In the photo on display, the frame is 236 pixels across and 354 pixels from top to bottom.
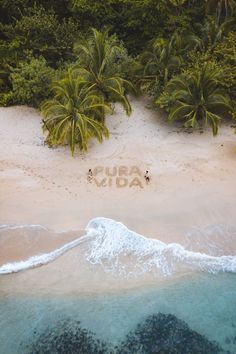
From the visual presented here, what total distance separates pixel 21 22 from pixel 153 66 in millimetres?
6513

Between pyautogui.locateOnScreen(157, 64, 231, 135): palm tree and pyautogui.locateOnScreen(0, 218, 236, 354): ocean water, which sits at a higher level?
pyautogui.locateOnScreen(157, 64, 231, 135): palm tree

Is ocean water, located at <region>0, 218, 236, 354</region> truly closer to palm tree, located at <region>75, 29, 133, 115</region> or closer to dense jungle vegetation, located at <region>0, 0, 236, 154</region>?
dense jungle vegetation, located at <region>0, 0, 236, 154</region>

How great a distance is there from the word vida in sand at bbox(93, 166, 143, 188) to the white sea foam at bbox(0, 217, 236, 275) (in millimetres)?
2058

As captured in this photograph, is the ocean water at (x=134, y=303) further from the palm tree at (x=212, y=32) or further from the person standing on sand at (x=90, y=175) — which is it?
the palm tree at (x=212, y=32)

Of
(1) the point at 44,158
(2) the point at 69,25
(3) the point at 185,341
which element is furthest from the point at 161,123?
(3) the point at 185,341

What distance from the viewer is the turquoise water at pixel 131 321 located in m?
9.52

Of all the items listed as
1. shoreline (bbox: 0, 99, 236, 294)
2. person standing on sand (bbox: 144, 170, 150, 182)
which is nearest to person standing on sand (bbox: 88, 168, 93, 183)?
shoreline (bbox: 0, 99, 236, 294)

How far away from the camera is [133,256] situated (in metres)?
11.5

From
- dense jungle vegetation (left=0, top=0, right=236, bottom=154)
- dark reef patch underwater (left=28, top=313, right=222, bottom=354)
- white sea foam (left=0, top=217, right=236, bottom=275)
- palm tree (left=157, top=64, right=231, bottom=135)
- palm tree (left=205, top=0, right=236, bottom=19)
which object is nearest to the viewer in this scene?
dark reef patch underwater (left=28, top=313, right=222, bottom=354)

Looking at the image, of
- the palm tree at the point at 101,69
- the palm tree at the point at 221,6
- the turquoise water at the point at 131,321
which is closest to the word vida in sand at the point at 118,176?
the palm tree at the point at 101,69

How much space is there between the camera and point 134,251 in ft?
38.2

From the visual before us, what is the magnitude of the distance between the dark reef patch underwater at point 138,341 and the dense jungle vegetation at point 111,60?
696cm

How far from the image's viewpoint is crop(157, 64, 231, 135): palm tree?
606 inches

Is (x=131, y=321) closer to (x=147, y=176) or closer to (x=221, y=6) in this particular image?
(x=147, y=176)
